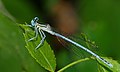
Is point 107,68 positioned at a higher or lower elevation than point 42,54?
lower

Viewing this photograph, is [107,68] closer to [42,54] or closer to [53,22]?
[42,54]

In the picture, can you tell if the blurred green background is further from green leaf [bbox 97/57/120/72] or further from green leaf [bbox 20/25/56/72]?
green leaf [bbox 97/57/120/72]

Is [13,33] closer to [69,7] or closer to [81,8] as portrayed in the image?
[81,8]

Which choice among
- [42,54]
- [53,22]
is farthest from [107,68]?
[53,22]

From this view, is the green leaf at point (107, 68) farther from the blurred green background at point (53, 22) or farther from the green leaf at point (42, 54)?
the blurred green background at point (53, 22)

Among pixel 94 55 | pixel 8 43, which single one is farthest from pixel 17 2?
pixel 94 55

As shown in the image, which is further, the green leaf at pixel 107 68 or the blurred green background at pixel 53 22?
the blurred green background at pixel 53 22

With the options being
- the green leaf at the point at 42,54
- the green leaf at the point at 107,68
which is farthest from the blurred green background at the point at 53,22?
the green leaf at the point at 107,68

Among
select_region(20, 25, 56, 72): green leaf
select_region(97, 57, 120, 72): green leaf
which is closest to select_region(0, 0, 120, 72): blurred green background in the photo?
select_region(20, 25, 56, 72): green leaf
